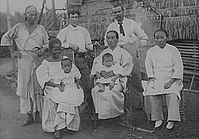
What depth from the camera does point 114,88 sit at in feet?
8.54

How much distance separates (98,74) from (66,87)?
220mm

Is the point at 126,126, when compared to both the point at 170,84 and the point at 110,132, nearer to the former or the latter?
the point at 110,132

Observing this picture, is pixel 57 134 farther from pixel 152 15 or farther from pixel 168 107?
pixel 152 15

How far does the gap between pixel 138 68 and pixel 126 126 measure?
1.08ft

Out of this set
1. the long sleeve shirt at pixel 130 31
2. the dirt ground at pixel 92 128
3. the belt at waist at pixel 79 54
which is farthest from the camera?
the belt at waist at pixel 79 54

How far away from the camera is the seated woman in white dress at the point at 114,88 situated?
8.54 ft

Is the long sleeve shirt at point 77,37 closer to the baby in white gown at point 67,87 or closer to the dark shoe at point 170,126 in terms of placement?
the baby in white gown at point 67,87

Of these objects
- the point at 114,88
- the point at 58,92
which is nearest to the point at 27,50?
the point at 58,92

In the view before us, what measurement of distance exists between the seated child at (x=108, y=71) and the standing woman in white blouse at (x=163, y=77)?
18 centimetres

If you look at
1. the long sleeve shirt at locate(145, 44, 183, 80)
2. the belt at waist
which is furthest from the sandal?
the long sleeve shirt at locate(145, 44, 183, 80)

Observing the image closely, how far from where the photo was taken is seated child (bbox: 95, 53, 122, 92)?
2584 mm

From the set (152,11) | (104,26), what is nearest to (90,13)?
(104,26)

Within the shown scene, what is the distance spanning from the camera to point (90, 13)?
8.30 ft

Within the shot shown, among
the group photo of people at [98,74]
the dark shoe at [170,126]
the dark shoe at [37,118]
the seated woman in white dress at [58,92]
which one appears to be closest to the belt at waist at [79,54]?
the group photo of people at [98,74]
